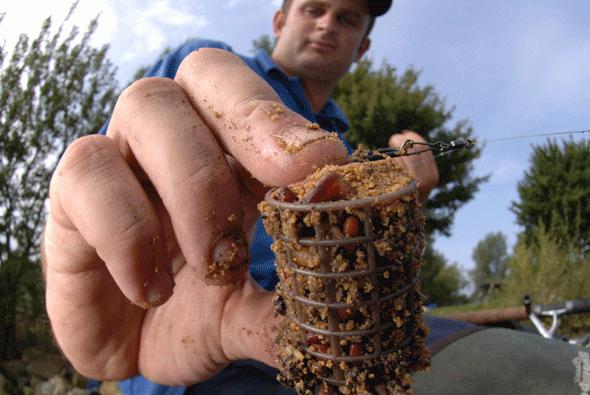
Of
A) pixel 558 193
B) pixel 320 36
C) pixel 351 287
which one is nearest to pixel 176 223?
pixel 351 287

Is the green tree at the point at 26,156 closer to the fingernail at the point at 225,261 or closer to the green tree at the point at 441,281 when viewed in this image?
the fingernail at the point at 225,261

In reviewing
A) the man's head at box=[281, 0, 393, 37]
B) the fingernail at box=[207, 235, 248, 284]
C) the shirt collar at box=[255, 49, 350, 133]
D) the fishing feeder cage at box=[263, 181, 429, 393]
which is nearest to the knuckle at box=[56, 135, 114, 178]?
the fingernail at box=[207, 235, 248, 284]

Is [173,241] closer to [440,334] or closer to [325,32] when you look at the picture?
[440,334]

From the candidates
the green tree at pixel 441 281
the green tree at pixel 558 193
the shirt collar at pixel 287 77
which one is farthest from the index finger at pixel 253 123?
the green tree at pixel 441 281

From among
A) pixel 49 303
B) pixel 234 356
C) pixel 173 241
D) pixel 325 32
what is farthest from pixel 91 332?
pixel 325 32

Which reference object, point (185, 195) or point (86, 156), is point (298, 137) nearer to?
point (185, 195)

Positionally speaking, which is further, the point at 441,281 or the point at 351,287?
the point at 441,281
